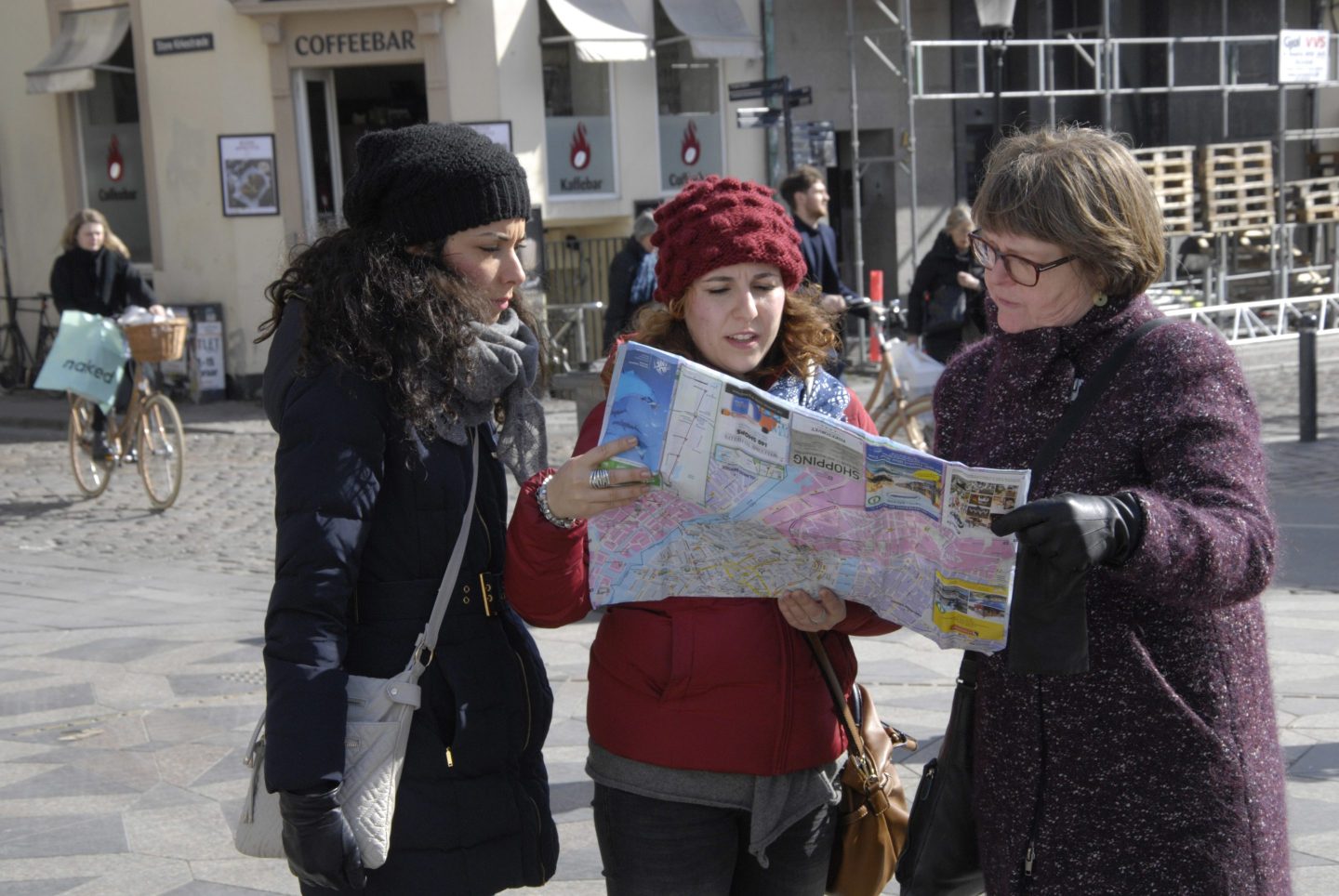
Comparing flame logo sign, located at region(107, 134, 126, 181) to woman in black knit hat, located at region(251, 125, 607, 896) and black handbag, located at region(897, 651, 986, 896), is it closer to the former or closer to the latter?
woman in black knit hat, located at region(251, 125, 607, 896)

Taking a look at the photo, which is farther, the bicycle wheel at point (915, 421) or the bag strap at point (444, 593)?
the bicycle wheel at point (915, 421)

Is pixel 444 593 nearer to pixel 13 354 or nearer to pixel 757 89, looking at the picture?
pixel 757 89

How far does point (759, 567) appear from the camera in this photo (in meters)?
2.48

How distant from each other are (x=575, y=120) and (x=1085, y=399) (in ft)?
50.4

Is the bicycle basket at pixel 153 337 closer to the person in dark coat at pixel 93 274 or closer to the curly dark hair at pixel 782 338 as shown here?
the person in dark coat at pixel 93 274

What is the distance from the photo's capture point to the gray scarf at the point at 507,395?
2.64 m

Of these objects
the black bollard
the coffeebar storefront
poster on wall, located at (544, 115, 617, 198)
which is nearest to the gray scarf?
the black bollard

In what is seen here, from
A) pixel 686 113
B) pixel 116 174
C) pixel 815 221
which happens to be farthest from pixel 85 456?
pixel 686 113

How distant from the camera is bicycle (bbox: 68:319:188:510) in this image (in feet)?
33.7

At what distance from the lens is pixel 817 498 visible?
7.54 feet

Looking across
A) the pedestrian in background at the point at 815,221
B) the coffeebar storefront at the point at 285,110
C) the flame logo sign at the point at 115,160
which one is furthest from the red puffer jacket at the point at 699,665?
the flame logo sign at the point at 115,160

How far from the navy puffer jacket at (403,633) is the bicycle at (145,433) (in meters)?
7.95

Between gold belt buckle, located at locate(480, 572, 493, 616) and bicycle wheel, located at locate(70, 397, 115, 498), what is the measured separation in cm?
878

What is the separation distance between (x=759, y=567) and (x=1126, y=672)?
584 mm
